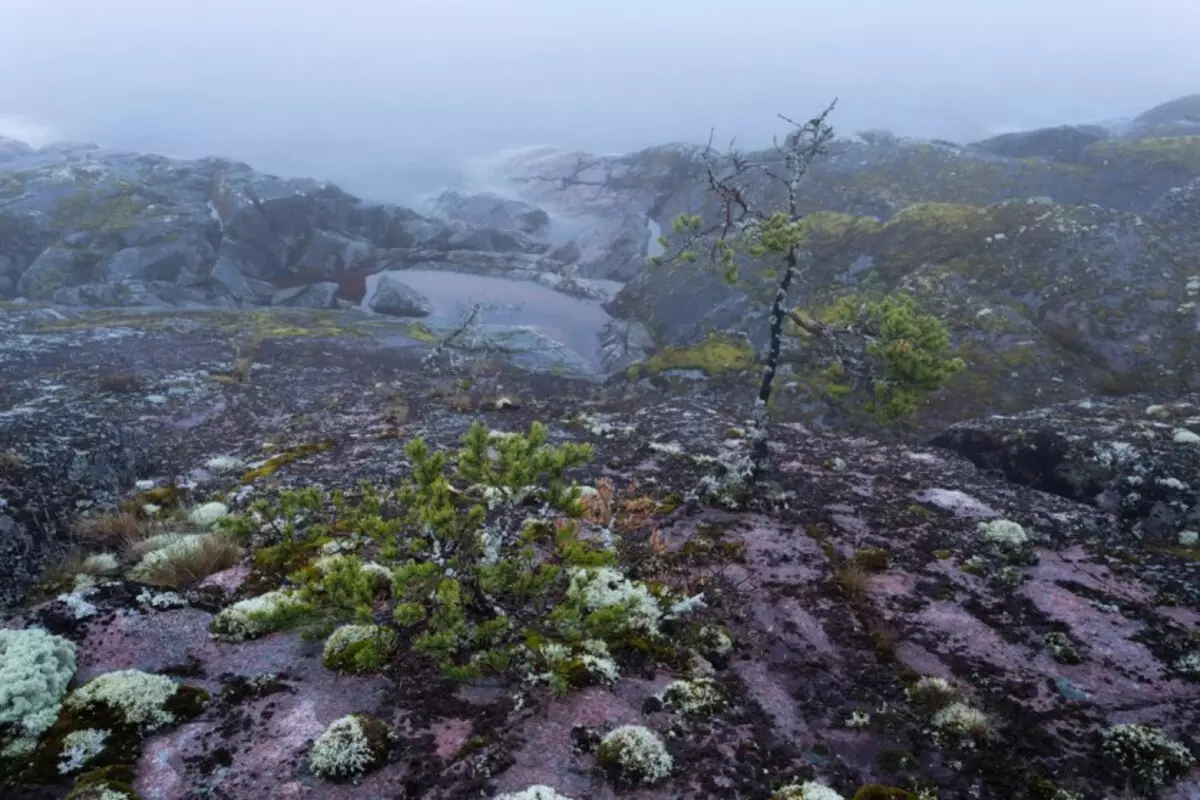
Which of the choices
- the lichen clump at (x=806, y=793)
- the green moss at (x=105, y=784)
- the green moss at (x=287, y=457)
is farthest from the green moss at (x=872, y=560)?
the green moss at (x=287, y=457)

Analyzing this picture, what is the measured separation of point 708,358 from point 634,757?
36.6 metres

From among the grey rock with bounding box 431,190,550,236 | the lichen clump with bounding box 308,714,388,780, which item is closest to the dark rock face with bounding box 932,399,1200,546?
the lichen clump with bounding box 308,714,388,780

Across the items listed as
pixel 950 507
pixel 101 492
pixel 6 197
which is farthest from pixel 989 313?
pixel 6 197

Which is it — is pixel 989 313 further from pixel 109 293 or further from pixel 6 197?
pixel 6 197

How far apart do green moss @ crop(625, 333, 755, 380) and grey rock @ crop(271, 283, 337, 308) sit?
54.2 meters

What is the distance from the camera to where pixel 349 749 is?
28.0 ft

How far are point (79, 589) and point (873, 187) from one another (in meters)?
91.2

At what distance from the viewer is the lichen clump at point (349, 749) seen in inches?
330

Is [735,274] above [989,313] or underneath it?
above

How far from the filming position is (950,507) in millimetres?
19984

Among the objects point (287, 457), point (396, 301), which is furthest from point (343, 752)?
point (396, 301)

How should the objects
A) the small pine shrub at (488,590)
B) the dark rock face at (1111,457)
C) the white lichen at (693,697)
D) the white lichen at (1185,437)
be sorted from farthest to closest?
the white lichen at (1185,437), the dark rock face at (1111,457), the white lichen at (693,697), the small pine shrub at (488,590)

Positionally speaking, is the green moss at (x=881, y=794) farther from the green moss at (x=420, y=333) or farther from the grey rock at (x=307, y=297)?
the grey rock at (x=307, y=297)

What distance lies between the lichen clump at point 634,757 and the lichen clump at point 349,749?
2919 millimetres
